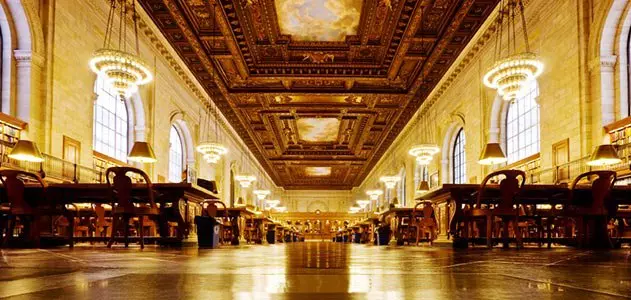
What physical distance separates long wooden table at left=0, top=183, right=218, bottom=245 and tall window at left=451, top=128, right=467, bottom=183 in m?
10.2

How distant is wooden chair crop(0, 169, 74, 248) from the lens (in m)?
6.00

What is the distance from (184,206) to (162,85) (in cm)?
735

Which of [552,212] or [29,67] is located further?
[29,67]

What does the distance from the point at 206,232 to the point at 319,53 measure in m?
6.70

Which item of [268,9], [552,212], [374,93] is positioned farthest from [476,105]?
[552,212]

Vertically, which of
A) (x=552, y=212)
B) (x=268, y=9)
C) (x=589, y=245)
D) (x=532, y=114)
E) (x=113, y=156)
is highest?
(x=268, y=9)

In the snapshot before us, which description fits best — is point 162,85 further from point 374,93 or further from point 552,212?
point 552,212

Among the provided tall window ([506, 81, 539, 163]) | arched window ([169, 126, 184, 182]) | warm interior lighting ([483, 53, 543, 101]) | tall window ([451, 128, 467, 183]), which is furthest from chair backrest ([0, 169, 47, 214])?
tall window ([451, 128, 467, 183])

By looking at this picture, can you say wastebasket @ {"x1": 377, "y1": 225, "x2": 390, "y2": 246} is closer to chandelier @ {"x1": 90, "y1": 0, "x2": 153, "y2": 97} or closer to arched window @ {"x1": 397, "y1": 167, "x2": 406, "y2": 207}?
chandelier @ {"x1": 90, "y1": 0, "x2": 153, "y2": 97}

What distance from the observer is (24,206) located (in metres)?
6.18

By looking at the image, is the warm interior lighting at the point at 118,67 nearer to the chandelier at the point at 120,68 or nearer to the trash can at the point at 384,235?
the chandelier at the point at 120,68

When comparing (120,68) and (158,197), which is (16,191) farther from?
(120,68)

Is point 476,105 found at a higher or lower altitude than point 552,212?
higher

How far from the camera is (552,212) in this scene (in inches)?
266
